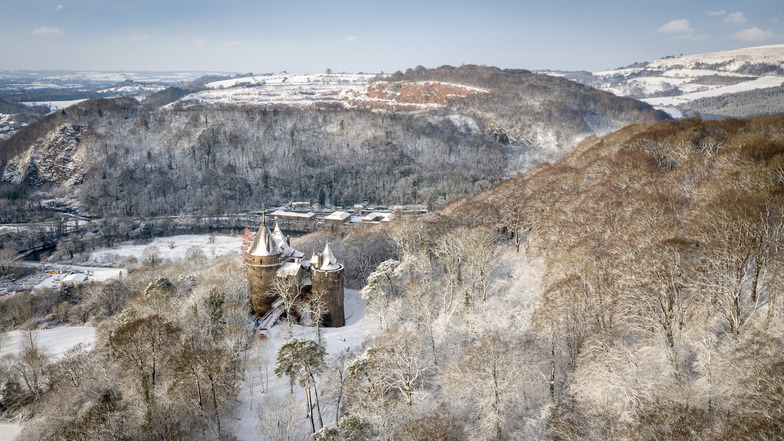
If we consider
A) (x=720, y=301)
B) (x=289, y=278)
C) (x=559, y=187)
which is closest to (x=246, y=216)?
(x=289, y=278)

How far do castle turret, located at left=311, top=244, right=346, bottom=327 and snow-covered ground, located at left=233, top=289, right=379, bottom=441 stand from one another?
4.36 feet

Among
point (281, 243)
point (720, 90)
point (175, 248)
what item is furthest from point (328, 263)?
point (720, 90)

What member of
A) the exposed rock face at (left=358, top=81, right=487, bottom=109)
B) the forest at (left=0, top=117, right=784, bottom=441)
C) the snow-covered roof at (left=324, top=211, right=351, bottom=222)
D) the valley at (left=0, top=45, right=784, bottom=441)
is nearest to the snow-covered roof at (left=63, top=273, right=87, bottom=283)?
the valley at (left=0, top=45, right=784, bottom=441)

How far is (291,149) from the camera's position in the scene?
13562cm

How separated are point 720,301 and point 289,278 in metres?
29.7

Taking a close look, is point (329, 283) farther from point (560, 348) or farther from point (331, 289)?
point (560, 348)

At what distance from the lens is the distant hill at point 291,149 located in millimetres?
112500

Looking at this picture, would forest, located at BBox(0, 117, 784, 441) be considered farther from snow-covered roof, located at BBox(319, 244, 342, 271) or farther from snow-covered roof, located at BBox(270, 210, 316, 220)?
snow-covered roof, located at BBox(270, 210, 316, 220)

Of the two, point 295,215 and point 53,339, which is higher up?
point 53,339

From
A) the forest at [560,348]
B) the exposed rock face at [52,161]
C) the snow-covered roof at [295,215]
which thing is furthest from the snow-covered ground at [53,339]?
the exposed rock face at [52,161]

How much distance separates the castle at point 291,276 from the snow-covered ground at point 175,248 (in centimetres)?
3443

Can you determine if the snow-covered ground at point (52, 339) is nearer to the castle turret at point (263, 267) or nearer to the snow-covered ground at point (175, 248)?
the castle turret at point (263, 267)

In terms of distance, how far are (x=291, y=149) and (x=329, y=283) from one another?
10575 cm

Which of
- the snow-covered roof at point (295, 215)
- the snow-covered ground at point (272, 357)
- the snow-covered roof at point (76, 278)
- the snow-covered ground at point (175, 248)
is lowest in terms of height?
the snow-covered ground at point (175, 248)
